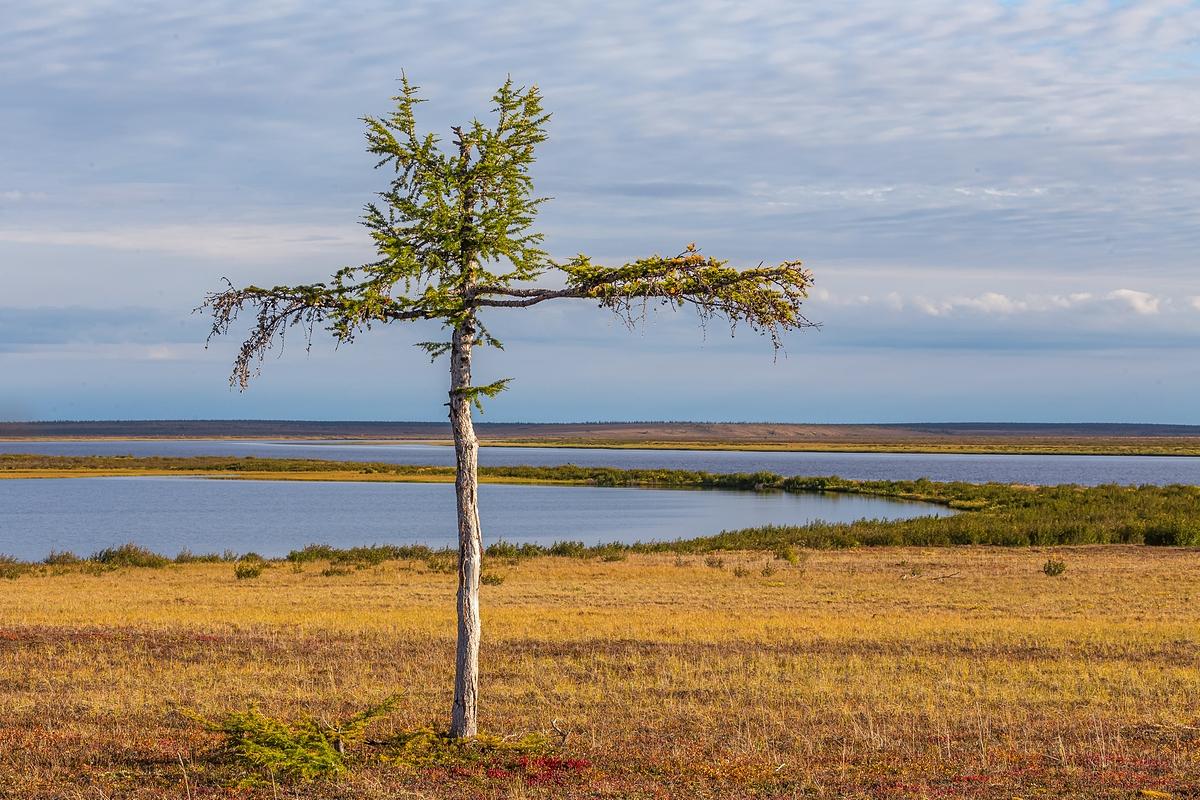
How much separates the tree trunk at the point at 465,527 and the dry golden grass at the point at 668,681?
1032 mm

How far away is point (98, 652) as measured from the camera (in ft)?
62.2

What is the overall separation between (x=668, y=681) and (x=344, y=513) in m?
56.5

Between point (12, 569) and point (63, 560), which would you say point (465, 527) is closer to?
point (12, 569)

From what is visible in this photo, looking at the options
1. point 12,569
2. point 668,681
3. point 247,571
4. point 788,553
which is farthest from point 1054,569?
point 12,569

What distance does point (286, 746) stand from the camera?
11.0m

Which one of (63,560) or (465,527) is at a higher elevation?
Result: (465,527)

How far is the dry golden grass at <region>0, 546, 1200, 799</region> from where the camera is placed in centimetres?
1101

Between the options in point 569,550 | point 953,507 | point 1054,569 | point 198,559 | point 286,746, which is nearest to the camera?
point 286,746

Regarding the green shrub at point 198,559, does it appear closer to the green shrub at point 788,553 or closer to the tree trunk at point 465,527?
the green shrub at point 788,553

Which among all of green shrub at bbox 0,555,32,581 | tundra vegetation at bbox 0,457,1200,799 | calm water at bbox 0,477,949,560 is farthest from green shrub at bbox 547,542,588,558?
green shrub at bbox 0,555,32,581

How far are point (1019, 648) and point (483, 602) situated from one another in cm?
1295

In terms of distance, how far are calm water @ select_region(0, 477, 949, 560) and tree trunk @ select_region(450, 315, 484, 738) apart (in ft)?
125

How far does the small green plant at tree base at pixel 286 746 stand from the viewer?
35.1ft

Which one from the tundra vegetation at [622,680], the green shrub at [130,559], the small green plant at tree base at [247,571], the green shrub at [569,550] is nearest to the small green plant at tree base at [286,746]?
the tundra vegetation at [622,680]
